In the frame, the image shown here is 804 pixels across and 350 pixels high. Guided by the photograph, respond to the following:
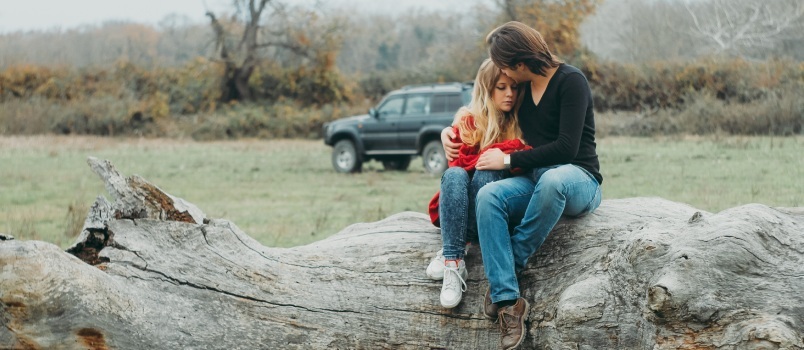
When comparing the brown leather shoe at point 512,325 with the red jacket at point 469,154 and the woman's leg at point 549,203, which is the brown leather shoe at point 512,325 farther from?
the red jacket at point 469,154

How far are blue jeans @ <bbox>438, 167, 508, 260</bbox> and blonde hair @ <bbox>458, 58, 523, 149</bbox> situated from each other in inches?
9.1

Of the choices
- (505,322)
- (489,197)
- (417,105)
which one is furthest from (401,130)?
(505,322)

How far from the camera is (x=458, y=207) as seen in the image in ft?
16.4


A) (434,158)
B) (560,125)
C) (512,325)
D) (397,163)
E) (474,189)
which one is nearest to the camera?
(512,325)

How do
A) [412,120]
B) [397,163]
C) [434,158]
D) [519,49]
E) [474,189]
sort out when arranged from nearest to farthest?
[519,49] < [474,189] < [434,158] < [412,120] < [397,163]

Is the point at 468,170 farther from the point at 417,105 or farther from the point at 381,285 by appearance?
the point at 417,105

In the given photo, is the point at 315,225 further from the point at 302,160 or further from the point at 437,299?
the point at 302,160

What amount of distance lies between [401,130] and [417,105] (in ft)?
2.72

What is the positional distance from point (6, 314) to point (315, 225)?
841 centimetres

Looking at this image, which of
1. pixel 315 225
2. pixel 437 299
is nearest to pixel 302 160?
pixel 315 225

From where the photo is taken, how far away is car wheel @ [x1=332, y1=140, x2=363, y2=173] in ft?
77.5

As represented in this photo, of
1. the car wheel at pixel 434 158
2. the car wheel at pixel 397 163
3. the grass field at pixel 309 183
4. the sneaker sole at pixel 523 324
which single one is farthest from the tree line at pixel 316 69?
the sneaker sole at pixel 523 324

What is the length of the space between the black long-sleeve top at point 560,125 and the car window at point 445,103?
1728cm

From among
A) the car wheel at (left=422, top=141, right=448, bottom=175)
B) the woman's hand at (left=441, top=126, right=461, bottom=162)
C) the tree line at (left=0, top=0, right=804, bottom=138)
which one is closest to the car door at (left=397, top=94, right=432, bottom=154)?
the car wheel at (left=422, top=141, right=448, bottom=175)
